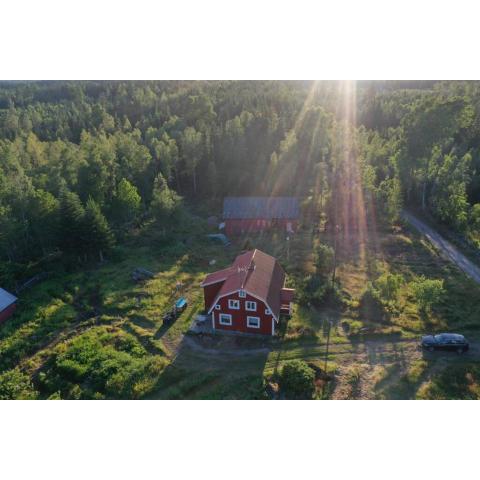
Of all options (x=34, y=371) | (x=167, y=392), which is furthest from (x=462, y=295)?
(x=34, y=371)

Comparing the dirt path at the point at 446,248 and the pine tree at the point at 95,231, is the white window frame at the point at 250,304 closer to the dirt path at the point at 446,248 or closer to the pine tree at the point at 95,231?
the pine tree at the point at 95,231

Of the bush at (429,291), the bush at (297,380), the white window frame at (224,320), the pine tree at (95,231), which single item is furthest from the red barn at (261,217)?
the bush at (297,380)

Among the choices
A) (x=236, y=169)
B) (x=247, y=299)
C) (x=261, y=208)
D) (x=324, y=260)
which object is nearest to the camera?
(x=247, y=299)

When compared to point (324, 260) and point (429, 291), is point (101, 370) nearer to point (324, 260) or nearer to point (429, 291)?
point (324, 260)

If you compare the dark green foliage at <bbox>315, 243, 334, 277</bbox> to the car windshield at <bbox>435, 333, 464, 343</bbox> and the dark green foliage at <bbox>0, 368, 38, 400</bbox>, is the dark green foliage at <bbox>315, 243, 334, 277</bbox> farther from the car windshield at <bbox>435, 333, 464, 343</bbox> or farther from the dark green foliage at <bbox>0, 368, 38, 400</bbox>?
the dark green foliage at <bbox>0, 368, 38, 400</bbox>

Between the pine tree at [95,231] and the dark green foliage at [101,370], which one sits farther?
the pine tree at [95,231]

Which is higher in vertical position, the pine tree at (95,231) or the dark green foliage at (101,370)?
the pine tree at (95,231)

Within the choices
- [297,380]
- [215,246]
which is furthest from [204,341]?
[215,246]
